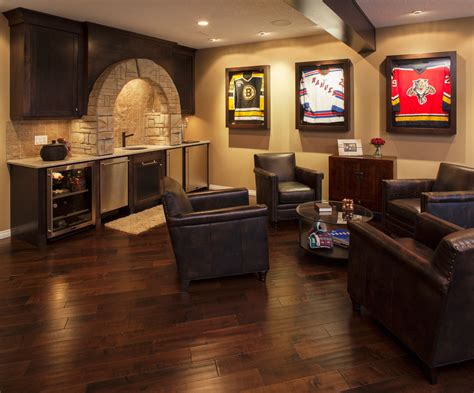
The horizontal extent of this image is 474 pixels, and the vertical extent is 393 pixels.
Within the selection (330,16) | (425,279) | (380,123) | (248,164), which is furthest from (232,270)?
(248,164)

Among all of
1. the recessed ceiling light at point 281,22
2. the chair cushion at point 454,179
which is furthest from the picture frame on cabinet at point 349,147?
the recessed ceiling light at point 281,22

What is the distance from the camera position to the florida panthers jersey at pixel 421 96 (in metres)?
5.56

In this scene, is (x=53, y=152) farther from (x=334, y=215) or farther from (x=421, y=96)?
(x=421, y=96)

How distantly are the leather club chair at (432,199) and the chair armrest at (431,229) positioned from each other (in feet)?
3.79

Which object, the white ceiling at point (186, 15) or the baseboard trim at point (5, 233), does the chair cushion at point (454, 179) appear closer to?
the white ceiling at point (186, 15)

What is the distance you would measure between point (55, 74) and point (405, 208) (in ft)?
14.7

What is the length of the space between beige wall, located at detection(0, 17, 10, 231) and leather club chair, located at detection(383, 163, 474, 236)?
4573 mm

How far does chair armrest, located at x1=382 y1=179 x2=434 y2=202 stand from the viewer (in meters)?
5.11

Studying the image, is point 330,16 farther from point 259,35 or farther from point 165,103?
point 165,103

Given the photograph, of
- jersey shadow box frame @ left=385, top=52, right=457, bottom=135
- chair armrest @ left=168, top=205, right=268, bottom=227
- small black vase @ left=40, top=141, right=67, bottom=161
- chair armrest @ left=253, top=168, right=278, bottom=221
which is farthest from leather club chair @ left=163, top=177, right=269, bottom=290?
jersey shadow box frame @ left=385, top=52, right=457, bottom=135

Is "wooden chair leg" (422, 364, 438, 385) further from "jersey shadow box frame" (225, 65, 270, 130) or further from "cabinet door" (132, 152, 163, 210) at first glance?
"jersey shadow box frame" (225, 65, 270, 130)

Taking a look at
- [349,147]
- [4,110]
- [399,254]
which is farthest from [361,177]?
[4,110]

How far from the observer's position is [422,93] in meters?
5.71

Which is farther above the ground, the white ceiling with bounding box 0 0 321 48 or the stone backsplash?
the white ceiling with bounding box 0 0 321 48
